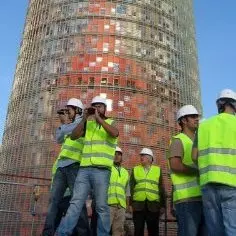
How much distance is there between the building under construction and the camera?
1958cm

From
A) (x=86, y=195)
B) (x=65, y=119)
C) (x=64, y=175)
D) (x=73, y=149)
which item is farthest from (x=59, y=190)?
(x=65, y=119)

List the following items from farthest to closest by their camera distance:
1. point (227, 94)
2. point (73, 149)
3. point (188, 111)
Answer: point (73, 149) → point (188, 111) → point (227, 94)

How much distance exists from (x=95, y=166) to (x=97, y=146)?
23cm

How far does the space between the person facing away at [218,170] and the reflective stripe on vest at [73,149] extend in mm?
1585

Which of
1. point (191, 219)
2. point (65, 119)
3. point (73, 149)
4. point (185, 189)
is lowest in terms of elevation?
point (191, 219)

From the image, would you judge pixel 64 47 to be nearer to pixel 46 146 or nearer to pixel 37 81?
pixel 37 81

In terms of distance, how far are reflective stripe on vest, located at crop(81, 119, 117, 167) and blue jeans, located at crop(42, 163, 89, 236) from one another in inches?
15.1

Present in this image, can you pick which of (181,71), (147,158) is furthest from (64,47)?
(147,158)

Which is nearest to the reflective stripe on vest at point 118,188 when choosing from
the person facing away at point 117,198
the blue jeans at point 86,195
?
the person facing away at point 117,198

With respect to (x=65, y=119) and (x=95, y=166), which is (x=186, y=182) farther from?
(x=65, y=119)

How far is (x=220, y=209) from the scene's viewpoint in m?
2.74

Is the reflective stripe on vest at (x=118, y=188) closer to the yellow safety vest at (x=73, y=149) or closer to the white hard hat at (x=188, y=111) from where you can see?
the yellow safety vest at (x=73, y=149)

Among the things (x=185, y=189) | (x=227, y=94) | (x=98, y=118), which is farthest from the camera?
(x=98, y=118)

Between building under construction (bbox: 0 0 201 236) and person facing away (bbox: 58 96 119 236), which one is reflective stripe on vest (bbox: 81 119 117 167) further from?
building under construction (bbox: 0 0 201 236)
